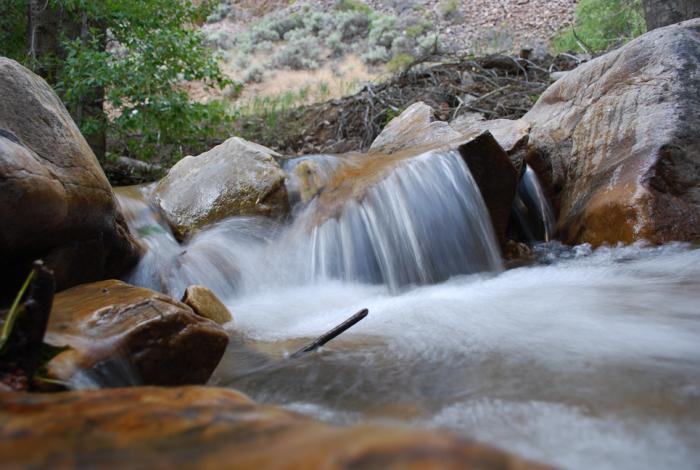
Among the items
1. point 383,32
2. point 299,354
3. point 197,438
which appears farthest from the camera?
point 383,32

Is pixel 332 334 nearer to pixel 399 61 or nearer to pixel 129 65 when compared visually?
pixel 129 65

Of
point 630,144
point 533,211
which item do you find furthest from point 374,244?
point 630,144

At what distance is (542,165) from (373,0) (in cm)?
2063

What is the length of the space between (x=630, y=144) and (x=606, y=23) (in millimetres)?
10183

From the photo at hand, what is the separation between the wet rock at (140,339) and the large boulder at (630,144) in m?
2.98

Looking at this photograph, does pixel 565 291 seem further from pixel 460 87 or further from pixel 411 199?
pixel 460 87

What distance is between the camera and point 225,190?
4.66m

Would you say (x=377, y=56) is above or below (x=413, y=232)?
above

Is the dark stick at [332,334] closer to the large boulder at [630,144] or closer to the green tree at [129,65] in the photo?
the large boulder at [630,144]

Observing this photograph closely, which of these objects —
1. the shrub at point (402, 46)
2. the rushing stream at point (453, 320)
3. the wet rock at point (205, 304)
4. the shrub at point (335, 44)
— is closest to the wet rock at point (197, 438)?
the rushing stream at point (453, 320)

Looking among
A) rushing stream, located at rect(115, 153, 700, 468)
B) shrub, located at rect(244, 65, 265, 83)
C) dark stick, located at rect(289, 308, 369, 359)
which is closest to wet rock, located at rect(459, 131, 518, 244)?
rushing stream, located at rect(115, 153, 700, 468)

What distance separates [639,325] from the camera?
2.35 meters

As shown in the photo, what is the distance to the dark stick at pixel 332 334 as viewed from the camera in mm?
2129

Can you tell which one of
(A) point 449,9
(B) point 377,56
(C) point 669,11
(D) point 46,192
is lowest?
(D) point 46,192
